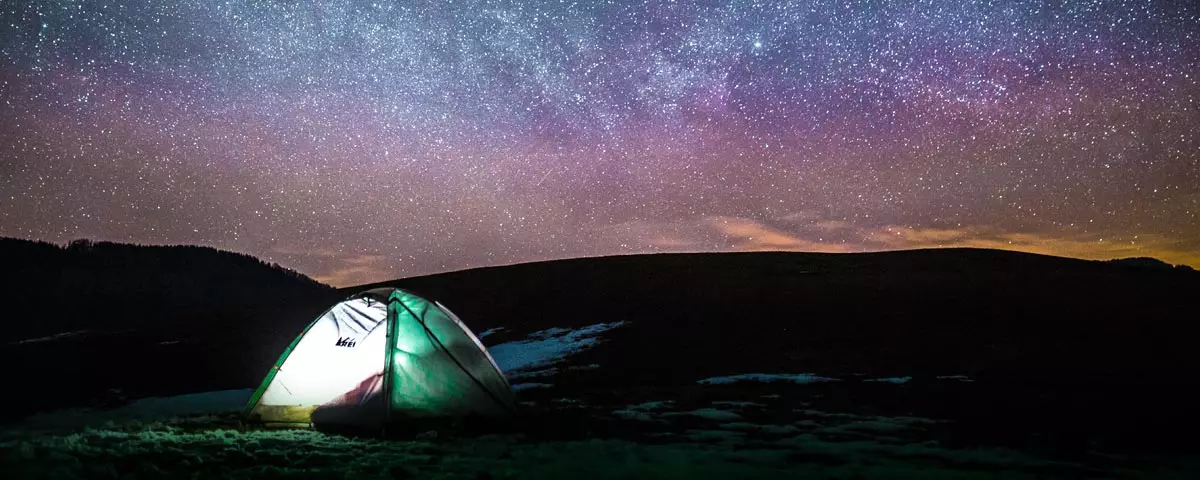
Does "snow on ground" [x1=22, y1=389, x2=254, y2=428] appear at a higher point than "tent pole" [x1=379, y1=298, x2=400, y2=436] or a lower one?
lower

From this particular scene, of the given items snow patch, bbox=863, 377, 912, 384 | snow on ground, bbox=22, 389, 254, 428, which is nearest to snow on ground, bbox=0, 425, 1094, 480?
snow on ground, bbox=22, 389, 254, 428

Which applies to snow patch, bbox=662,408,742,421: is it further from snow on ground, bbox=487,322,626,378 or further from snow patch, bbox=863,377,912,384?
snow on ground, bbox=487,322,626,378

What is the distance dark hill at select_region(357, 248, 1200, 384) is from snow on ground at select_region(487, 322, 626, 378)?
110 centimetres

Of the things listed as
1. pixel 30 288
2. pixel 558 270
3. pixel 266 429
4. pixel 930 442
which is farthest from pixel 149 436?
pixel 30 288

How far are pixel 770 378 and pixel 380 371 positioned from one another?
10795 mm

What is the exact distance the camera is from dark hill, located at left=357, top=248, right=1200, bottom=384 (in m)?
21.5

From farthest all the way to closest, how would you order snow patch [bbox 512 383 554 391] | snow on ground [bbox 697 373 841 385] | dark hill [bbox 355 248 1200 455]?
snow patch [bbox 512 383 554 391]
snow on ground [bbox 697 373 841 385]
dark hill [bbox 355 248 1200 455]

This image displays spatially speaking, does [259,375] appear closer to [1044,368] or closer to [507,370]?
[507,370]

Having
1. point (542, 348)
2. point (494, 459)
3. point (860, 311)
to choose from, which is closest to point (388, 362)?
point (494, 459)

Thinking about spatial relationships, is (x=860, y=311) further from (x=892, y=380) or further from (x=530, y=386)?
(x=530, y=386)

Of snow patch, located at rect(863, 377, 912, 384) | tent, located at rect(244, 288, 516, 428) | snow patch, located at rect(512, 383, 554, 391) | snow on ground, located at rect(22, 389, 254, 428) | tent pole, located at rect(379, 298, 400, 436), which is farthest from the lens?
snow patch, located at rect(512, 383, 554, 391)

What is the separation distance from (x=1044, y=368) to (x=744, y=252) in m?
32.7

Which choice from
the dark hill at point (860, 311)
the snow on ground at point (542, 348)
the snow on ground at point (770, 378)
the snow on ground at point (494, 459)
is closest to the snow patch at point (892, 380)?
the snow on ground at point (770, 378)

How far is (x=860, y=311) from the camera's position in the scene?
3034 centimetres
